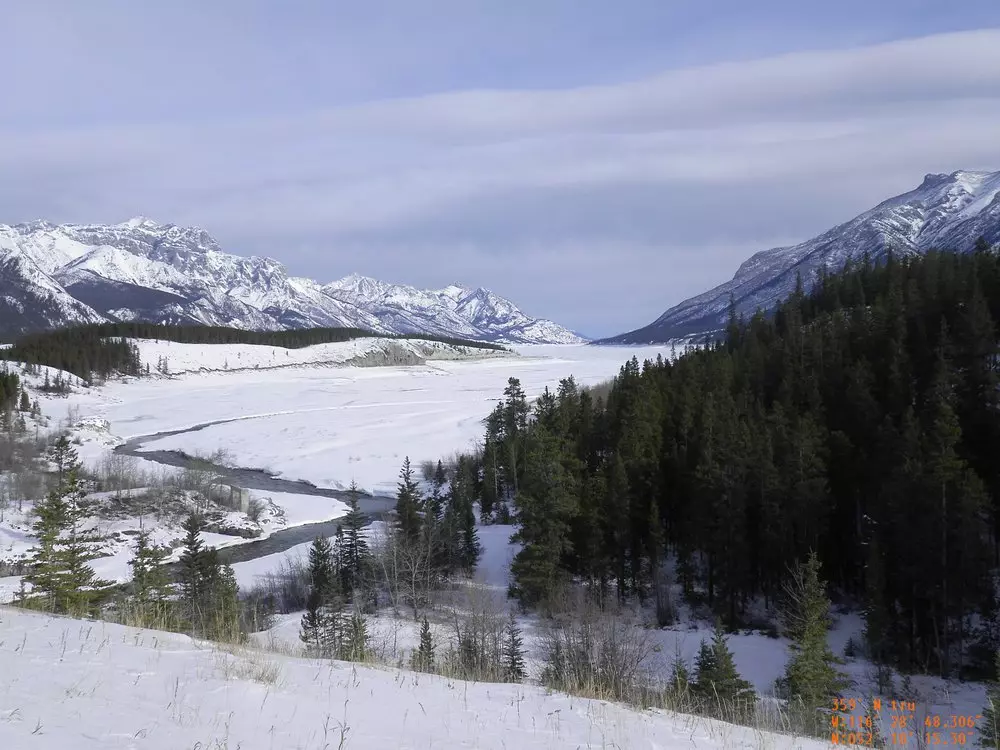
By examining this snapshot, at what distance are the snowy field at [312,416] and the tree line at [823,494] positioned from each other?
3062 cm

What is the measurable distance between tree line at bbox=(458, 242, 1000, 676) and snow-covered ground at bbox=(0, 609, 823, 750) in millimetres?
27226

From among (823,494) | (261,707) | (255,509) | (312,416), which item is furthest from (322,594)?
(312,416)

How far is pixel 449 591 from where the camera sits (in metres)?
40.5

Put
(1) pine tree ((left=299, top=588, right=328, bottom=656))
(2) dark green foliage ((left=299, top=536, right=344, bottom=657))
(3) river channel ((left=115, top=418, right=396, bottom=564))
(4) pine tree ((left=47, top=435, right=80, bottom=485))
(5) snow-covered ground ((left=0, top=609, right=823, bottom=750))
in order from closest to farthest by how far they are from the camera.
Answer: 1. (5) snow-covered ground ((left=0, top=609, right=823, bottom=750))
2. (1) pine tree ((left=299, top=588, right=328, bottom=656))
3. (2) dark green foliage ((left=299, top=536, right=344, bottom=657))
4. (4) pine tree ((left=47, top=435, right=80, bottom=485))
5. (3) river channel ((left=115, top=418, right=396, bottom=564))

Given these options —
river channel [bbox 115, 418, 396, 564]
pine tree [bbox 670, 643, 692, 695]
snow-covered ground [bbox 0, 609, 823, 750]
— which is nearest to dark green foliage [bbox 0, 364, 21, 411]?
river channel [bbox 115, 418, 396, 564]

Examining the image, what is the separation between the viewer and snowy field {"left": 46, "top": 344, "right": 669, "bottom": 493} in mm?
78375

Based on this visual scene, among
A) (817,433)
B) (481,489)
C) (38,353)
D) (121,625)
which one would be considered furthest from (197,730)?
(38,353)

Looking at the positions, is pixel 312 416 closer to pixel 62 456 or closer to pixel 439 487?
pixel 439 487

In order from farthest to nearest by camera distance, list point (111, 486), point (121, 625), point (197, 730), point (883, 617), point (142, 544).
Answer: point (111, 486) → point (142, 544) → point (883, 617) → point (121, 625) → point (197, 730)

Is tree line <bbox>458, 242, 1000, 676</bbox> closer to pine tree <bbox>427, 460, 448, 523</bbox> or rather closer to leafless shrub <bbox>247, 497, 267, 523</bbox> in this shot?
pine tree <bbox>427, 460, 448, 523</bbox>

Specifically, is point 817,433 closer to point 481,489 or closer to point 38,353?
point 481,489

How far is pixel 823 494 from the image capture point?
36.9 meters

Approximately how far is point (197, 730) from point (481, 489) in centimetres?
5988

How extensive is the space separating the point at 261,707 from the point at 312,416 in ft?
327
